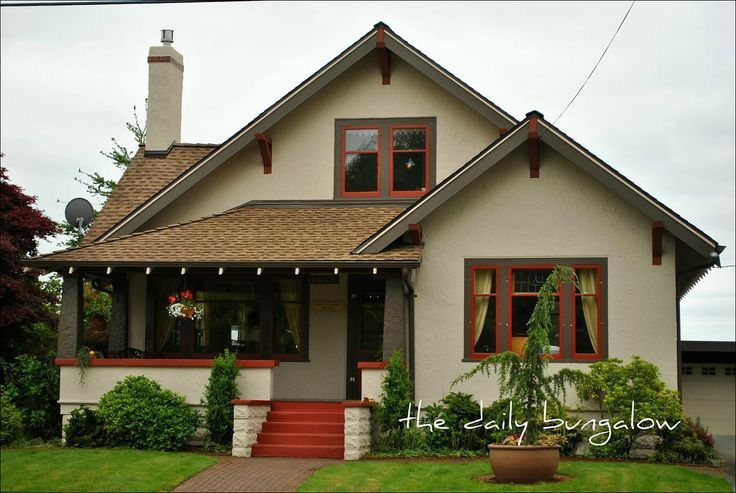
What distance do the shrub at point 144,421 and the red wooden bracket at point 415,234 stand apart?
4.93m

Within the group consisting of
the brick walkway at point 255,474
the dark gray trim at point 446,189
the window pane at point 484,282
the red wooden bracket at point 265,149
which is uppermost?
the red wooden bracket at point 265,149

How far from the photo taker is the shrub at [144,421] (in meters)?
18.1

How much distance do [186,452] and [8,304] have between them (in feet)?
18.5

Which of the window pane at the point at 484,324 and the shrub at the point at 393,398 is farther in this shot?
the window pane at the point at 484,324

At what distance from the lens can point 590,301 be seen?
755 inches

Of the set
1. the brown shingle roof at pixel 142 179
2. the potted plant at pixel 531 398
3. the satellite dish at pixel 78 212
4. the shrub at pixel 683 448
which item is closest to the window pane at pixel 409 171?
the brown shingle roof at pixel 142 179

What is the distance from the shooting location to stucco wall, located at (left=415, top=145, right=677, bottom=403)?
62.1 feet

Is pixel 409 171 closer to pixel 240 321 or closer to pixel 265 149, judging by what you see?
pixel 265 149

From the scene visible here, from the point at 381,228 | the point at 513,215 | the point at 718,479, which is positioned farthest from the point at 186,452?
the point at 718,479

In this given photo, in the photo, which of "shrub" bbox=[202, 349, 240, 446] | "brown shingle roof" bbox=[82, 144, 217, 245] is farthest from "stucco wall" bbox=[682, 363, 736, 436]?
"shrub" bbox=[202, 349, 240, 446]

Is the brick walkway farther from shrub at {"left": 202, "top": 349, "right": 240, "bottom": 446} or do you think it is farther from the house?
shrub at {"left": 202, "top": 349, "right": 240, "bottom": 446}

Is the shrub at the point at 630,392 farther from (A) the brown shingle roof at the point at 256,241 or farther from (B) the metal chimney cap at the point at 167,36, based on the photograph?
(B) the metal chimney cap at the point at 167,36

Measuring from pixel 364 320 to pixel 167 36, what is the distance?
8.56 metres

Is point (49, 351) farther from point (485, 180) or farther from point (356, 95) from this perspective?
point (485, 180)
